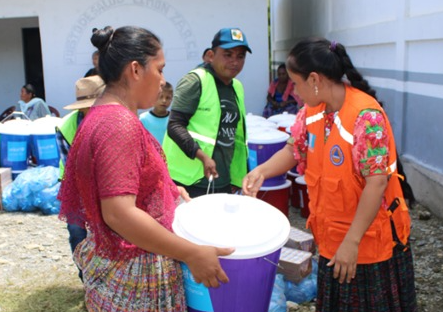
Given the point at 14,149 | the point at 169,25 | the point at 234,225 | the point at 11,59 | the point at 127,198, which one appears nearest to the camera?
the point at 127,198

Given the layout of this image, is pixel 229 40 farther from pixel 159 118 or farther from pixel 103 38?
pixel 103 38

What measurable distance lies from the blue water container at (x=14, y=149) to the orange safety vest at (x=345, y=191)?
16.8 feet

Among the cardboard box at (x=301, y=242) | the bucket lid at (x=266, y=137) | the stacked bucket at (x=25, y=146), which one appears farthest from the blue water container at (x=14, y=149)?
the cardboard box at (x=301, y=242)

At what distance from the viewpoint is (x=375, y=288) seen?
7.44ft

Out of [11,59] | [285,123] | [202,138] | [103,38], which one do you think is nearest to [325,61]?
[103,38]

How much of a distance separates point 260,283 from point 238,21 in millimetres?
7267

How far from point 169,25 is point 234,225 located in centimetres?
731

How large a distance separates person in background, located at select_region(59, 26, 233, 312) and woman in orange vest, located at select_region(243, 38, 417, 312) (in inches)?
28.1

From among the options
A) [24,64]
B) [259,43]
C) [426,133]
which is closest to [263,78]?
[259,43]

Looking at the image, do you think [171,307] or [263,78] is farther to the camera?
[263,78]

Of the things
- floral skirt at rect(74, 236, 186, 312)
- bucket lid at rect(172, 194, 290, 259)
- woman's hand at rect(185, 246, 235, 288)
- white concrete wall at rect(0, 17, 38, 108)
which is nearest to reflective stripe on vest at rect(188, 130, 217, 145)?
bucket lid at rect(172, 194, 290, 259)

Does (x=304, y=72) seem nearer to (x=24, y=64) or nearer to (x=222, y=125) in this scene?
(x=222, y=125)

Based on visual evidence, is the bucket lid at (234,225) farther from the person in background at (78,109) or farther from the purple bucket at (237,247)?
the person in background at (78,109)

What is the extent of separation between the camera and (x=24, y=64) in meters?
12.1
